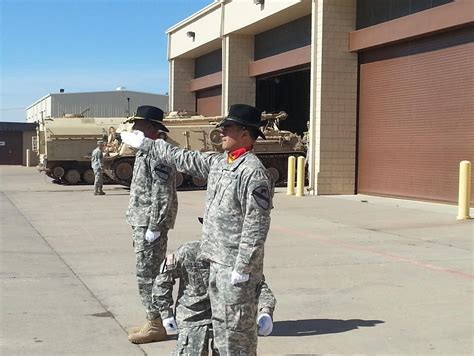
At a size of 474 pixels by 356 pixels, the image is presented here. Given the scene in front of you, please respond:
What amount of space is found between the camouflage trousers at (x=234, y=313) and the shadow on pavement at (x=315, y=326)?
1912 mm

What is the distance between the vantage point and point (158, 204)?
5582 mm

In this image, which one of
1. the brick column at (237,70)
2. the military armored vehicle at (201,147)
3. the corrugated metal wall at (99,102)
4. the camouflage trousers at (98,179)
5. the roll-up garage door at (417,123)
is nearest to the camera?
the roll-up garage door at (417,123)

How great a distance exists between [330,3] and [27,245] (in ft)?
45.1

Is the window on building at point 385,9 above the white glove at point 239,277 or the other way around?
above

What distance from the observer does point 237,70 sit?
98.6 feet

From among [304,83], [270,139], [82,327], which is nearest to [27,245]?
[82,327]

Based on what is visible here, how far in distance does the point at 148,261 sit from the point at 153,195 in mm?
539

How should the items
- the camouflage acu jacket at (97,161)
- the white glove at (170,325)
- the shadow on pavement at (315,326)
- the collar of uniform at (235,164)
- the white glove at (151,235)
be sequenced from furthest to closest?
the camouflage acu jacket at (97,161) → the shadow on pavement at (315,326) → the white glove at (151,235) → the white glove at (170,325) → the collar of uniform at (235,164)

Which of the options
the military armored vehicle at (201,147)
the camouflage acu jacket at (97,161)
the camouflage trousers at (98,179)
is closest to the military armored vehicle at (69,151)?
the military armored vehicle at (201,147)

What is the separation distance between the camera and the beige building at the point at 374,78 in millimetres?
17859

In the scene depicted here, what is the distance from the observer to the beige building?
17.9 metres

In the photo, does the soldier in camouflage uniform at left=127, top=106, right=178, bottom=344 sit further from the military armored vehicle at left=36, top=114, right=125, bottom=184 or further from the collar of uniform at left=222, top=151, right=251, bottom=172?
the military armored vehicle at left=36, top=114, right=125, bottom=184

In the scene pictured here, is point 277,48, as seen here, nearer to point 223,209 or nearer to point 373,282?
point 373,282

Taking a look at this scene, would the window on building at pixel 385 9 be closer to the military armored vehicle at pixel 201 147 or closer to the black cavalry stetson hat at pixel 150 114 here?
the military armored vehicle at pixel 201 147
